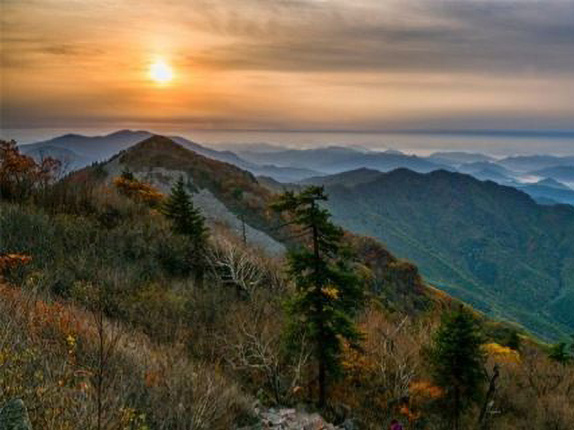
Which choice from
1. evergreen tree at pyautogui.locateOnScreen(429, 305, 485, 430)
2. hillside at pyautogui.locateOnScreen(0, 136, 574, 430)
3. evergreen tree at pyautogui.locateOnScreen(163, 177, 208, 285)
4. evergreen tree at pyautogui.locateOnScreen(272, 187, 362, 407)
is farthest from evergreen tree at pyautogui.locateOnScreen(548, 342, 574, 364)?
evergreen tree at pyautogui.locateOnScreen(163, 177, 208, 285)

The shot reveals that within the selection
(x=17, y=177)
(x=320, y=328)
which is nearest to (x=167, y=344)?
(x=320, y=328)

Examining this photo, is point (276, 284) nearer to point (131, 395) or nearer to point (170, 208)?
point (170, 208)

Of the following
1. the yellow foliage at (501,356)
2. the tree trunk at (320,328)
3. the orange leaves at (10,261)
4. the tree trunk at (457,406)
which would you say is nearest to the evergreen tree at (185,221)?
the orange leaves at (10,261)

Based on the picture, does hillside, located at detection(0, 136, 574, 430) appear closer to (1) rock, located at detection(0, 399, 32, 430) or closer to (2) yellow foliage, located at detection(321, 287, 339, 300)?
(2) yellow foliage, located at detection(321, 287, 339, 300)

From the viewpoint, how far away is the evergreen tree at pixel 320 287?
13.5 meters

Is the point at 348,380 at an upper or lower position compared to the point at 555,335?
upper

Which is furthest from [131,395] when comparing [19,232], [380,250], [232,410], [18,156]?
[380,250]

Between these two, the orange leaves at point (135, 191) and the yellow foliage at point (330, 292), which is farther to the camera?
the orange leaves at point (135, 191)

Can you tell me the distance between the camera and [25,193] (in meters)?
20.8

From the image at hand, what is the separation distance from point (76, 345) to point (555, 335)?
225 m

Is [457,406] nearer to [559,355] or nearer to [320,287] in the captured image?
[320,287]

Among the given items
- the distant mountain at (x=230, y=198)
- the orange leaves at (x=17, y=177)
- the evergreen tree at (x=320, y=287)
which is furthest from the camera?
the distant mountain at (x=230, y=198)

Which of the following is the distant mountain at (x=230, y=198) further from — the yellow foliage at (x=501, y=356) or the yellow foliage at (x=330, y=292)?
the yellow foliage at (x=330, y=292)

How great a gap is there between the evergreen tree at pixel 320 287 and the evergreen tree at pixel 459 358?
4302 mm
